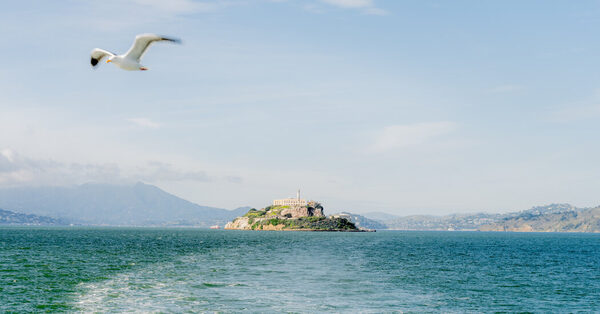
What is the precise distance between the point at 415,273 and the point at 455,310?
27.9 meters

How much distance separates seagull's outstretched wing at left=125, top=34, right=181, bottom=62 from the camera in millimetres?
27759

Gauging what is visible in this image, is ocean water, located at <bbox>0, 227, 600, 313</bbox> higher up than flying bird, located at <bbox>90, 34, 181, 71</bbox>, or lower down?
lower down

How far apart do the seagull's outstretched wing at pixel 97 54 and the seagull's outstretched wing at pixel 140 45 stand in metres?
2.70

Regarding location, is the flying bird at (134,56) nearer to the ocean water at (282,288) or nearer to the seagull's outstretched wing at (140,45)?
the seagull's outstretched wing at (140,45)

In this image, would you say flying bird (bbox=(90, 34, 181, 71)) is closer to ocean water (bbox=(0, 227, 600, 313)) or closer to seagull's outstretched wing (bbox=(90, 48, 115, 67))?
seagull's outstretched wing (bbox=(90, 48, 115, 67))

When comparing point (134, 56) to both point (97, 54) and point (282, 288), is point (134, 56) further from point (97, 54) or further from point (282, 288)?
point (282, 288)

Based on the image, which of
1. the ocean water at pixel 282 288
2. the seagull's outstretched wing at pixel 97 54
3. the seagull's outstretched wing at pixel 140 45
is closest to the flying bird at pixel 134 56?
the seagull's outstretched wing at pixel 140 45

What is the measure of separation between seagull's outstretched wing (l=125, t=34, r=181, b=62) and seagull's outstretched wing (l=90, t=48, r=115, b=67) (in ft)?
8.85

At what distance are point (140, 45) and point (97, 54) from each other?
4691 mm

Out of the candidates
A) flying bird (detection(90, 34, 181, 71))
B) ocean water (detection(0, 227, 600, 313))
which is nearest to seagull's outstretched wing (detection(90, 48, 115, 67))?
flying bird (detection(90, 34, 181, 71))

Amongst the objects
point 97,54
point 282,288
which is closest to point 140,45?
point 97,54

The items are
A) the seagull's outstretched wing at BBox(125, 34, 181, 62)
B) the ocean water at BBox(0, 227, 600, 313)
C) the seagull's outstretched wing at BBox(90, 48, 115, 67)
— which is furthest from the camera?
the ocean water at BBox(0, 227, 600, 313)

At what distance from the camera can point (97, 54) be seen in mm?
31922

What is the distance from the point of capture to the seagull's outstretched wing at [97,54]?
103ft
